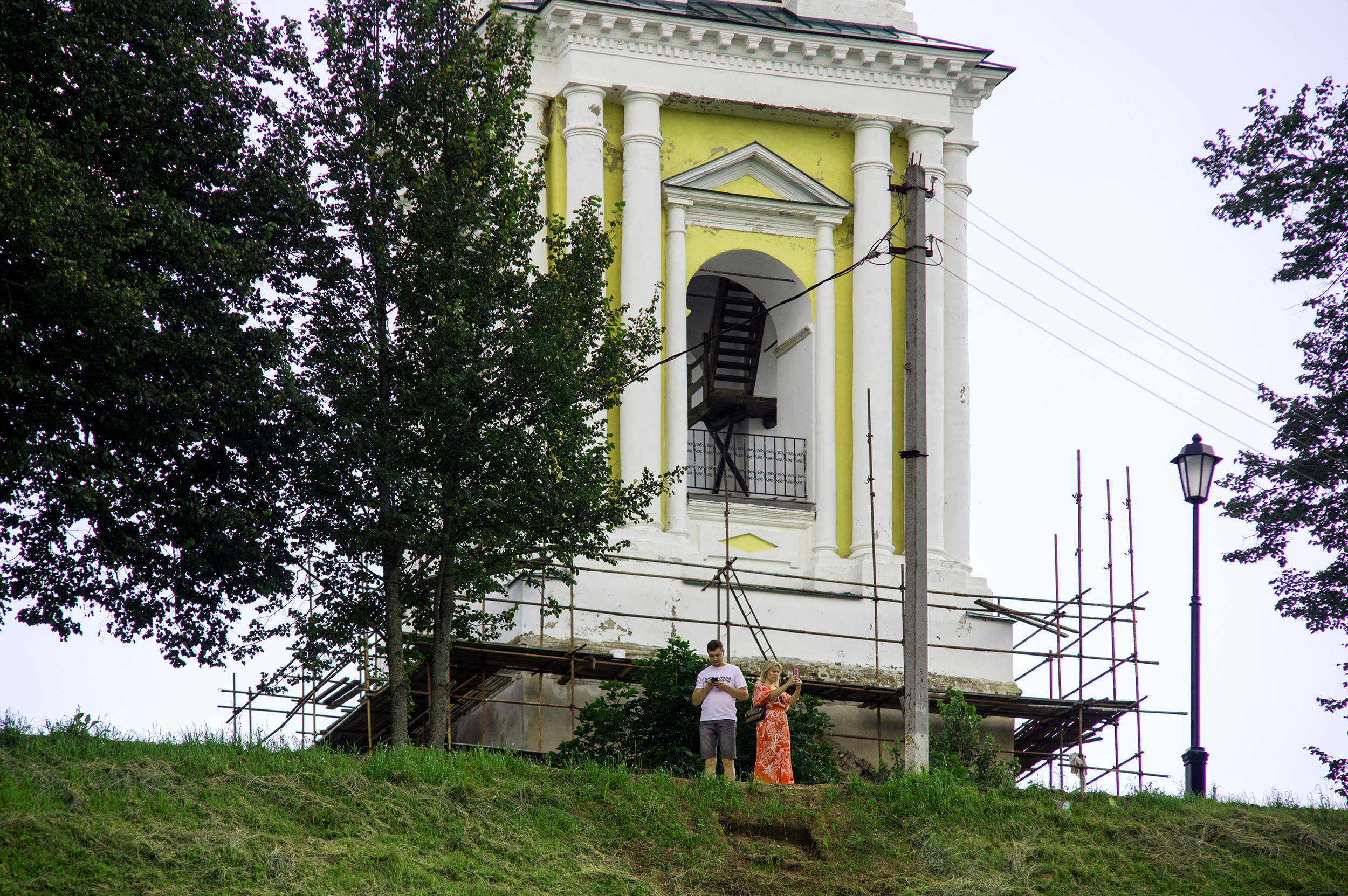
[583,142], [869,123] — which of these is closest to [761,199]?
[869,123]

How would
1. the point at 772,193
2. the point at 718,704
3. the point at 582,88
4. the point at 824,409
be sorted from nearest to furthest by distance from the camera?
the point at 718,704
the point at 582,88
the point at 824,409
the point at 772,193

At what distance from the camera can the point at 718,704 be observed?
64.5 feet

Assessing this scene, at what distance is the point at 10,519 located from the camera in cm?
1984

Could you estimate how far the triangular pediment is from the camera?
29.4 m

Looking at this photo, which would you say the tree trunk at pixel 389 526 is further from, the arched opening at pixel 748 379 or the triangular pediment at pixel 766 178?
the triangular pediment at pixel 766 178

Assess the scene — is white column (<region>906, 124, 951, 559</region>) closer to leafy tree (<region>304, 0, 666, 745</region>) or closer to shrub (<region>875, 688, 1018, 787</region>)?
shrub (<region>875, 688, 1018, 787</region>)

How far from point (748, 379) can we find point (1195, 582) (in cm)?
1044

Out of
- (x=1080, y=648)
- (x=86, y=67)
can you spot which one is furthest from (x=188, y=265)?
(x=1080, y=648)

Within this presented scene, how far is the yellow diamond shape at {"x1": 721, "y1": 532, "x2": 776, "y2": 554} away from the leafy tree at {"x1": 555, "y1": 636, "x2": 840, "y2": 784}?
18.5ft

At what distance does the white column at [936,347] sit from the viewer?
94.5ft

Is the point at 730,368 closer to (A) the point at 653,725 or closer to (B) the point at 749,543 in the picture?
(B) the point at 749,543

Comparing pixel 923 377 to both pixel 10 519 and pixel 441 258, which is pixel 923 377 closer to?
pixel 441 258

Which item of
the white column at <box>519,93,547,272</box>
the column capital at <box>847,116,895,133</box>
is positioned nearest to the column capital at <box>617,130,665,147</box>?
the white column at <box>519,93,547,272</box>

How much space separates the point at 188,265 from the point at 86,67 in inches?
86.0
